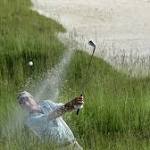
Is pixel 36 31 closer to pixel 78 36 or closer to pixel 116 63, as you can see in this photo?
pixel 78 36

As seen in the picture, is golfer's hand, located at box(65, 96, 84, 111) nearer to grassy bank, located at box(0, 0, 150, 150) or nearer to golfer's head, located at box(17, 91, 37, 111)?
grassy bank, located at box(0, 0, 150, 150)

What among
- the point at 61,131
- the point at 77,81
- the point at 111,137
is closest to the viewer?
the point at 61,131

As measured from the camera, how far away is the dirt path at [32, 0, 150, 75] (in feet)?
37.8

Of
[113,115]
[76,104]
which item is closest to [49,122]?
[76,104]

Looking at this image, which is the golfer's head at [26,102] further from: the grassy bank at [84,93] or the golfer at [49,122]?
the grassy bank at [84,93]

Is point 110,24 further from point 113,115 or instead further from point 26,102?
point 26,102

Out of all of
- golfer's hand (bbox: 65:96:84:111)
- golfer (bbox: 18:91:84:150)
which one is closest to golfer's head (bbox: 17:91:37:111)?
golfer (bbox: 18:91:84:150)

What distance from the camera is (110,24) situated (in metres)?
14.5

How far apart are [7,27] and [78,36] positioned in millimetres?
1592

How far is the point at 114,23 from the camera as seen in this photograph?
48.0ft

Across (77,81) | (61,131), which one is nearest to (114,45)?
(77,81)

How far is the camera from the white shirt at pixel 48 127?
502 centimetres

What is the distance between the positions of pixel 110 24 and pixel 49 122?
381 inches

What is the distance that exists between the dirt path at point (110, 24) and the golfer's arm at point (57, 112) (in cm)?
439
